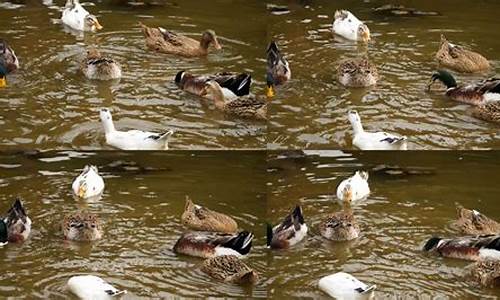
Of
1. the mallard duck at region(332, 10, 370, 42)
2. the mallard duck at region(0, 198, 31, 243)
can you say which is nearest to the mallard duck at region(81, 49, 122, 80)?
the mallard duck at region(0, 198, 31, 243)

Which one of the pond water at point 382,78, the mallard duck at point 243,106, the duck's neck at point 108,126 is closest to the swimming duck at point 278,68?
the pond water at point 382,78

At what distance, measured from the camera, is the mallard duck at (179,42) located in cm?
658

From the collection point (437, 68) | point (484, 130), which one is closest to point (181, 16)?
point (437, 68)

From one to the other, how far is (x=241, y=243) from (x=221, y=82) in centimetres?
109

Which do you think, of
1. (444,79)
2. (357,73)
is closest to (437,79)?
(444,79)

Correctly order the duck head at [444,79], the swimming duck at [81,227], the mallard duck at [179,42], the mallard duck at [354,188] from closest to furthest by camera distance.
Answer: the swimming duck at [81,227] → the mallard duck at [354,188] → the duck head at [444,79] → the mallard duck at [179,42]

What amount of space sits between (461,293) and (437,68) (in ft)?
5.42

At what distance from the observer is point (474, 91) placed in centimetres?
608

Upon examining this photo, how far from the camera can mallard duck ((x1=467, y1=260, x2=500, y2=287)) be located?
509 cm

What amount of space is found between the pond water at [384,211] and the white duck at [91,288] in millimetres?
626

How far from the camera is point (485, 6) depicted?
7031 mm

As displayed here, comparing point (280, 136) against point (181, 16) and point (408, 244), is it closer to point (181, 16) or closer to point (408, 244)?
point (408, 244)

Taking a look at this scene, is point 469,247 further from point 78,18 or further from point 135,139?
point 78,18

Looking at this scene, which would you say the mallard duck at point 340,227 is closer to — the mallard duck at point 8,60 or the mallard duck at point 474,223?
the mallard duck at point 474,223
